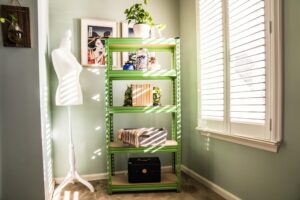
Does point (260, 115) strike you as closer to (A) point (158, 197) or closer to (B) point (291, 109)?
(B) point (291, 109)

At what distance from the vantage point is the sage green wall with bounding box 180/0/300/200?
1735 mm

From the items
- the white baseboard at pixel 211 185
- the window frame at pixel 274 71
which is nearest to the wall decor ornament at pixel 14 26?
the window frame at pixel 274 71

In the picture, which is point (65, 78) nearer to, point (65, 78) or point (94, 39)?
point (65, 78)

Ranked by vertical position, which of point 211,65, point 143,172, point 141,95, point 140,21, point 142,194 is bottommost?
point 142,194

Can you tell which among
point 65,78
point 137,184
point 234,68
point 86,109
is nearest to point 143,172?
point 137,184

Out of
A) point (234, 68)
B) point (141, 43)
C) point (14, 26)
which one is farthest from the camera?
point (141, 43)

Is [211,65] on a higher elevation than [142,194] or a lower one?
higher

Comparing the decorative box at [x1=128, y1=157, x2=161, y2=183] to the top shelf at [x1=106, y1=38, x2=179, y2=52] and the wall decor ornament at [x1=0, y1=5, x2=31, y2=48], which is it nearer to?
the top shelf at [x1=106, y1=38, x2=179, y2=52]

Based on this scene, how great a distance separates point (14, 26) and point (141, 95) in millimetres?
1315

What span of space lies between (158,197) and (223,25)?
5.94 ft

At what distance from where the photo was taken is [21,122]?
2.11m

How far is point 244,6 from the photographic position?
2197 mm

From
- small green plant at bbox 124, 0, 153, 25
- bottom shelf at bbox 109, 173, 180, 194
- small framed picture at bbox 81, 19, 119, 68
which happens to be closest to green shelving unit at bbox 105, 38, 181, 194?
bottom shelf at bbox 109, 173, 180, 194

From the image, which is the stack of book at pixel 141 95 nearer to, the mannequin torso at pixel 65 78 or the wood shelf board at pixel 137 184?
the mannequin torso at pixel 65 78
